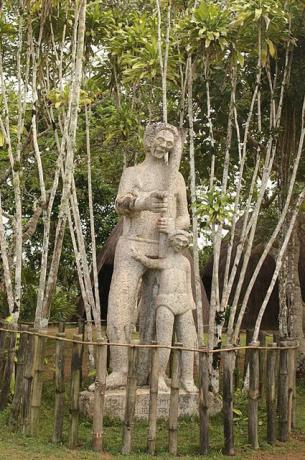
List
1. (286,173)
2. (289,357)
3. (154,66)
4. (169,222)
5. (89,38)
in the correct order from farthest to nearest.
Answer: (286,173) → (89,38) → (154,66) → (169,222) → (289,357)

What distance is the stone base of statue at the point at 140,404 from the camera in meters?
6.40

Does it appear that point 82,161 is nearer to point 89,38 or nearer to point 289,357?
point 89,38

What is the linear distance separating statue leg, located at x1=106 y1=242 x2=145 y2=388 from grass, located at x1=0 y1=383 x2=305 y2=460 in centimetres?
53

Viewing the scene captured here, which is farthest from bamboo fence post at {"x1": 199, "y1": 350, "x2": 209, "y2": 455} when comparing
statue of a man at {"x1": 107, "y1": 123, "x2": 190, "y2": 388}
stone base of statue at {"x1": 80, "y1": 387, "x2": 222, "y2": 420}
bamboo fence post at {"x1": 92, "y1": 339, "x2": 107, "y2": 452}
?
statue of a man at {"x1": 107, "y1": 123, "x2": 190, "y2": 388}

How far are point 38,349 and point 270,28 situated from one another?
15.8 ft

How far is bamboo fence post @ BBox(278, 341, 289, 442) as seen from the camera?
19.9 feet

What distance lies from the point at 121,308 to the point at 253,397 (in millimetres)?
1748

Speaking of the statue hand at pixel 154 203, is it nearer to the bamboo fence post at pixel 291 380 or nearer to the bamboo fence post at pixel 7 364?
the bamboo fence post at pixel 7 364

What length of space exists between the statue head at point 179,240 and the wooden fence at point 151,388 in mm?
1327

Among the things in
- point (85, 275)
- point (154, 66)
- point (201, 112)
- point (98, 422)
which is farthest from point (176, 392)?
point (201, 112)

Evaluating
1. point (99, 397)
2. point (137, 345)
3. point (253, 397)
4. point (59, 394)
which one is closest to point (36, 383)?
point (59, 394)

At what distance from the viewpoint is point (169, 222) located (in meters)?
6.81

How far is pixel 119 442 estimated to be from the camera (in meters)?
5.74

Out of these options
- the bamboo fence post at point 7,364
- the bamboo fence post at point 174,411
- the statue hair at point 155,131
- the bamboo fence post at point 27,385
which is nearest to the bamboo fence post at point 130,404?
the bamboo fence post at point 174,411
